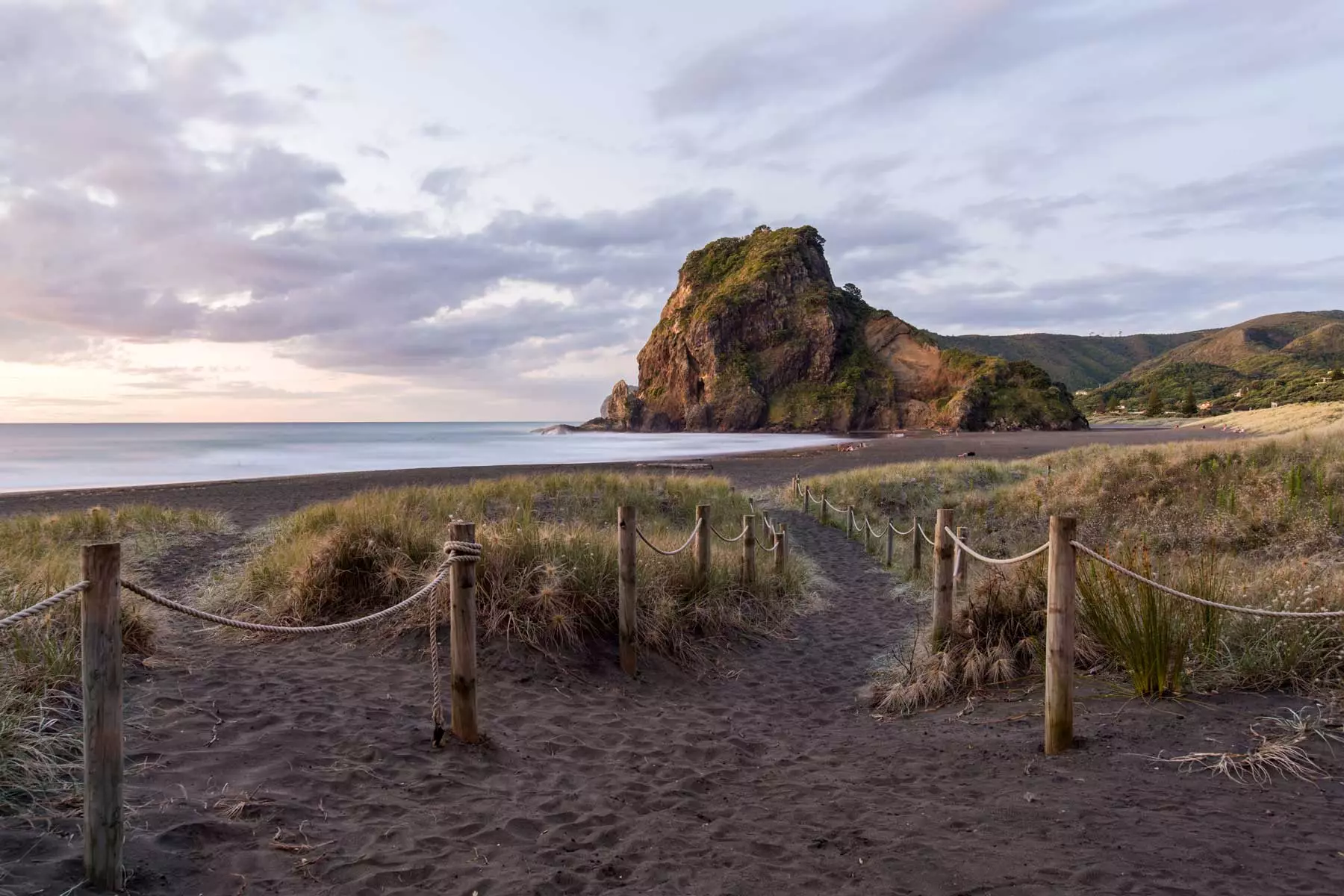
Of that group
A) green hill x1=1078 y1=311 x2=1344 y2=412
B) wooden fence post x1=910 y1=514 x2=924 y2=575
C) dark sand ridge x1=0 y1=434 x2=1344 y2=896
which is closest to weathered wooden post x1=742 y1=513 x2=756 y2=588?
dark sand ridge x1=0 y1=434 x2=1344 y2=896

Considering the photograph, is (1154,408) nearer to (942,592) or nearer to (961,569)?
(961,569)

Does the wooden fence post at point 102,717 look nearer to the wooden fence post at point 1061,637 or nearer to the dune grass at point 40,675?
the dune grass at point 40,675

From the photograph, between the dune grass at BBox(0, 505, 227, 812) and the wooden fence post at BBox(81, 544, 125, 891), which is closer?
the wooden fence post at BBox(81, 544, 125, 891)

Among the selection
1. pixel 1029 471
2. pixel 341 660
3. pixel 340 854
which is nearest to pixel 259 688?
pixel 341 660

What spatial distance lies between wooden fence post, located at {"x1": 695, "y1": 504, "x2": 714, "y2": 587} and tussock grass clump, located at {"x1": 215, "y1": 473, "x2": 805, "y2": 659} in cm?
7

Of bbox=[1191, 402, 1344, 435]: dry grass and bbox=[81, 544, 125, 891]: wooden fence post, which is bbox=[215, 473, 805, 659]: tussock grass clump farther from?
bbox=[1191, 402, 1344, 435]: dry grass

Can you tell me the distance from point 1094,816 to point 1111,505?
40.1 ft

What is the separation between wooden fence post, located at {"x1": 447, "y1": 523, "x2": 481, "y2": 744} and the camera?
4477mm

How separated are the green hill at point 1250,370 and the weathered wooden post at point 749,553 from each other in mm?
71445

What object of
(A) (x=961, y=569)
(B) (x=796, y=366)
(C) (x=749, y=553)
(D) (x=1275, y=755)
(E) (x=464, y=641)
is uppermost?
(B) (x=796, y=366)

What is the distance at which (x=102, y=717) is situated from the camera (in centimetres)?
269

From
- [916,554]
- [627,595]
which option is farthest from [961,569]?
[627,595]

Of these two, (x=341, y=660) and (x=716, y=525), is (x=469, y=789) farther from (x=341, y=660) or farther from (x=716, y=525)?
(x=716, y=525)

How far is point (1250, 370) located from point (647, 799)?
148m
